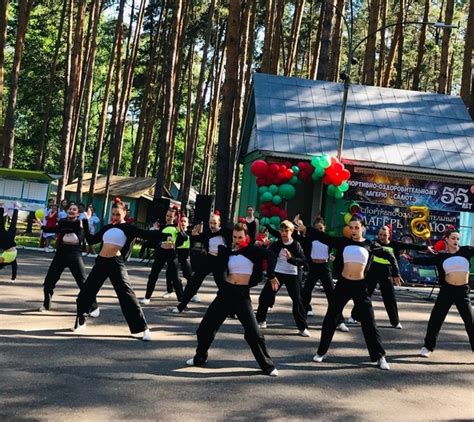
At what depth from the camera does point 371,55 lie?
101 ft

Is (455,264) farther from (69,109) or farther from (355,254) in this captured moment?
(69,109)

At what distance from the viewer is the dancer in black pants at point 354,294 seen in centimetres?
932

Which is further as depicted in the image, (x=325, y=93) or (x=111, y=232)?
(x=325, y=93)

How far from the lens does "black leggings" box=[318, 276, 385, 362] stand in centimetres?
930

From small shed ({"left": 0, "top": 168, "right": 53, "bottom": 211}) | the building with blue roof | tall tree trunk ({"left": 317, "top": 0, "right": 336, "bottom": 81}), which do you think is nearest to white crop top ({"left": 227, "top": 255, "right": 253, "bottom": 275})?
the building with blue roof

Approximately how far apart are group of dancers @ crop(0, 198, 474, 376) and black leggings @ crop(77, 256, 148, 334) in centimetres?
1

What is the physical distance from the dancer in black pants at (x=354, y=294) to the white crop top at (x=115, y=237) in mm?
2701

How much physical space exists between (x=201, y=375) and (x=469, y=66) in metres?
24.0

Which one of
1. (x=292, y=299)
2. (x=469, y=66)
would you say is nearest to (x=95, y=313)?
(x=292, y=299)

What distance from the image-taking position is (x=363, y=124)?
83.5 feet

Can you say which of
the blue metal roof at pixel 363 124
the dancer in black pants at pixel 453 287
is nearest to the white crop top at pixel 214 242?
the dancer in black pants at pixel 453 287

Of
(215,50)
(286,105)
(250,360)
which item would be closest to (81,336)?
(250,360)

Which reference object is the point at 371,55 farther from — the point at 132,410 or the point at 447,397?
the point at 132,410

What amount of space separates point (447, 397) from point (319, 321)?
206 inches
